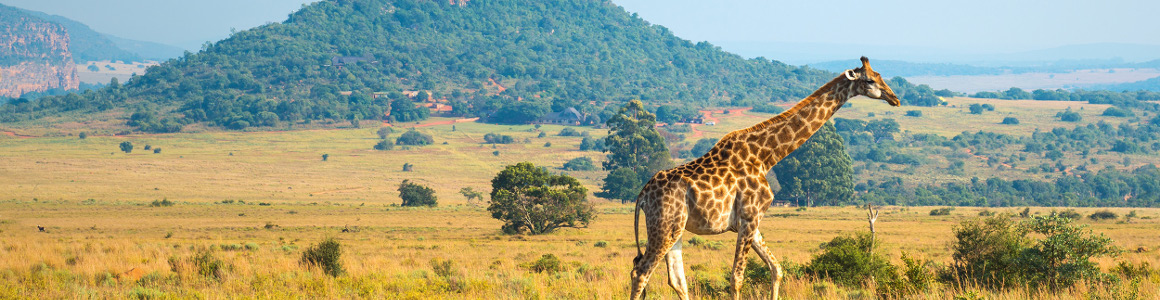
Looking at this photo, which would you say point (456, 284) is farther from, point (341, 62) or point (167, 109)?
point (341, 62)

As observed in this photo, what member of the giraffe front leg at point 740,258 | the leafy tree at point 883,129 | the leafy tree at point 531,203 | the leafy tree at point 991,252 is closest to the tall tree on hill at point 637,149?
the leafy tree at point 531,203

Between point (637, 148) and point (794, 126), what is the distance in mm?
71205

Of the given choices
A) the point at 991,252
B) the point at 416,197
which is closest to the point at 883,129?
the point at 416,197

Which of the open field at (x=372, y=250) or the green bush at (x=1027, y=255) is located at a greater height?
the green bush at (x=1027, y=255)

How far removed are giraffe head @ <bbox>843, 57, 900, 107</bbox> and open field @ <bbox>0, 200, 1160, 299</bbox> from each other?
11.1 feet

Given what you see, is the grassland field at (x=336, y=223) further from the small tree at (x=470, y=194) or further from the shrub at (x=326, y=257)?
the small tree at (x=470, y=194)

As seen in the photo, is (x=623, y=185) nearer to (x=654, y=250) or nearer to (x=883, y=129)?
(x=654, y=250)

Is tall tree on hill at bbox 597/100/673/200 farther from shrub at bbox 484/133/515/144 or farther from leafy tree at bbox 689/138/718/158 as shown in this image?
shrub at bbox 484/133/515/144

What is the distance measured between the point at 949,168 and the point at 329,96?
356 feet

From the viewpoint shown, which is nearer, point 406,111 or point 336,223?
point 336,223

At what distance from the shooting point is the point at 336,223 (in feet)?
144

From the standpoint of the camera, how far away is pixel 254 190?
6988 centimetres

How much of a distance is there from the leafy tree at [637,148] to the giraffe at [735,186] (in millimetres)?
65783

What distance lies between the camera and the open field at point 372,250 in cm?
1237
